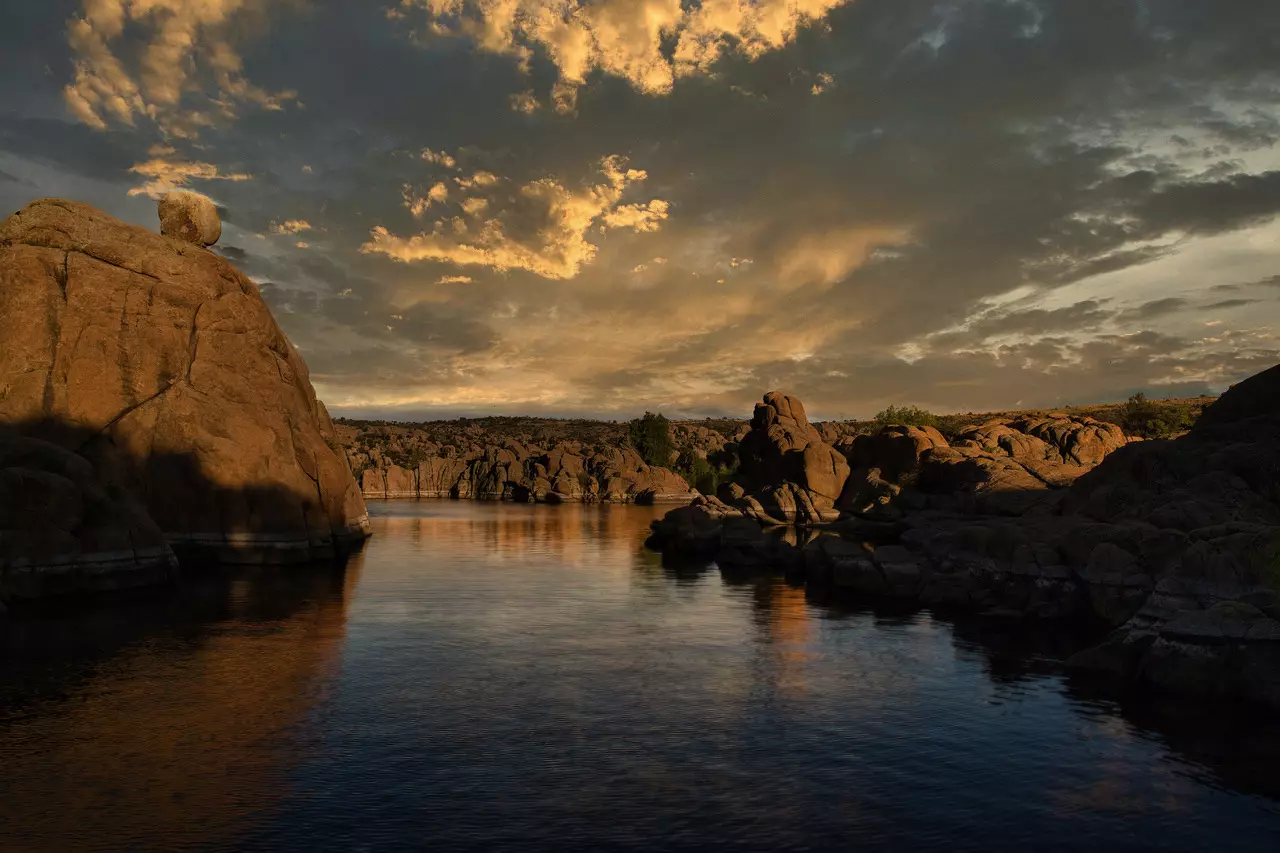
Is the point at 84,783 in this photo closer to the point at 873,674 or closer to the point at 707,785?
the point at 707,785

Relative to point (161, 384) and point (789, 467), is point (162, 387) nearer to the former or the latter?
point (161, 384)

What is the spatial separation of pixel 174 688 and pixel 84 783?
860 cm

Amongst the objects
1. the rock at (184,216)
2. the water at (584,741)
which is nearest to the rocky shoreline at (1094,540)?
the water at (584,741)

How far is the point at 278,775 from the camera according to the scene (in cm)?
1906

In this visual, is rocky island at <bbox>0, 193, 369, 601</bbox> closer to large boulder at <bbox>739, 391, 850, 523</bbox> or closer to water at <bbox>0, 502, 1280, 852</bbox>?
water at <bbox>0, 502, 1280, 852</bbox>

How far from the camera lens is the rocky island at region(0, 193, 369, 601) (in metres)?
57.9

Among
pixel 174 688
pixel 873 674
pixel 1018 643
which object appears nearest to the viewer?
pixel 174 688

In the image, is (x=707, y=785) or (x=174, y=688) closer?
(x=707, y=785)

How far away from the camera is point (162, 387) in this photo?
61844 millimetres

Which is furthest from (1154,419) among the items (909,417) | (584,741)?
(584,741)

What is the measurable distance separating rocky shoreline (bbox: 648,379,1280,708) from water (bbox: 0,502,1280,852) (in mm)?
2726

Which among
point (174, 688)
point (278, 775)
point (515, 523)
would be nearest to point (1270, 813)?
point (278, 775)

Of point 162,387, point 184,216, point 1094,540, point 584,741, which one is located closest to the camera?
point 584,741

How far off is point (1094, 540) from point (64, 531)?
50.5 meters
